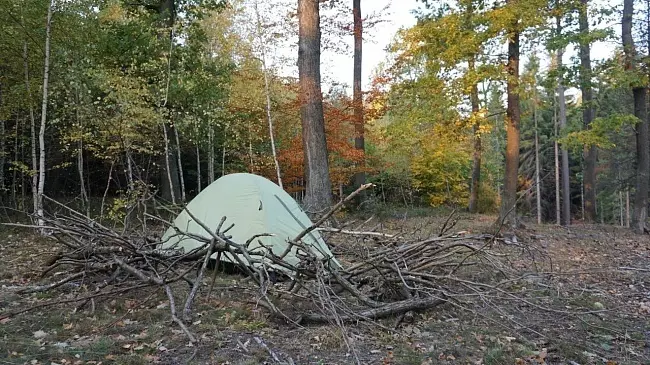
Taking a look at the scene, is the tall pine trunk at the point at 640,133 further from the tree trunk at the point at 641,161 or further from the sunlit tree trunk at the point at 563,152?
the sunlit tree trunk at the point at 563,152

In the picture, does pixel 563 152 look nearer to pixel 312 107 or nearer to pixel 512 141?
pixel 512 141

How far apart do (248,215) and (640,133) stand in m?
10.9

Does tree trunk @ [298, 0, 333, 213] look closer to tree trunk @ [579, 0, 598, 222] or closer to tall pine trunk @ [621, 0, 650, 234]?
tree trunk @ [579, 0, 598, 222]

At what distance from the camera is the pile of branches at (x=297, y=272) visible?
4387 millimetres

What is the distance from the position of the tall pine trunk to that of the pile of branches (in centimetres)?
922

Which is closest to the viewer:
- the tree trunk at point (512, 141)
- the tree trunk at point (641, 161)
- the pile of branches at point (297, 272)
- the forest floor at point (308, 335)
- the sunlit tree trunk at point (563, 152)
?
the forest floor at point (308, 335)

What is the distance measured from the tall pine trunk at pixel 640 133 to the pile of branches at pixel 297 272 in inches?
363

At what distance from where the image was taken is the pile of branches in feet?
14.4

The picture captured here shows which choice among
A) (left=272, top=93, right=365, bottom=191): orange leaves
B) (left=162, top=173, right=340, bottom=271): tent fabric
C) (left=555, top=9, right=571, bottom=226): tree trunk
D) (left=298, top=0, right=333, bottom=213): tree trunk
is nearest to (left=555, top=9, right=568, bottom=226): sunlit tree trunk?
(left=555, top=9, right=571, bottom=226): tree trunk

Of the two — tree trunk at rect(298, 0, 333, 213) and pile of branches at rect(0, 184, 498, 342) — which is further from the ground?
tree trunk at rect(298, 0, 333, 213)

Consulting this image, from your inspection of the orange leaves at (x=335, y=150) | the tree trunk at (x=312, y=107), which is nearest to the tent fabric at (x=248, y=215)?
the tree trunk at (x=312, y=107)

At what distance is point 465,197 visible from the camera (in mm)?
22969

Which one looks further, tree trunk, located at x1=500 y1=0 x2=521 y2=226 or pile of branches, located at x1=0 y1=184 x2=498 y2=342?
tree trunk, located at x1=500 y1=0 x2=521 y2=226

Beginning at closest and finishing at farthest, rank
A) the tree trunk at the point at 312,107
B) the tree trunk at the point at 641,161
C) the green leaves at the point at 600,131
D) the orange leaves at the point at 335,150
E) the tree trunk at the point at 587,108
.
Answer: the tree trunk at the point at 312,107 → the green leaves at the point at 600,131 → the tree trunk at the point at 587,108 → the tree trunk at the point at 641,161 → the orange leaves at the point at 335,150
